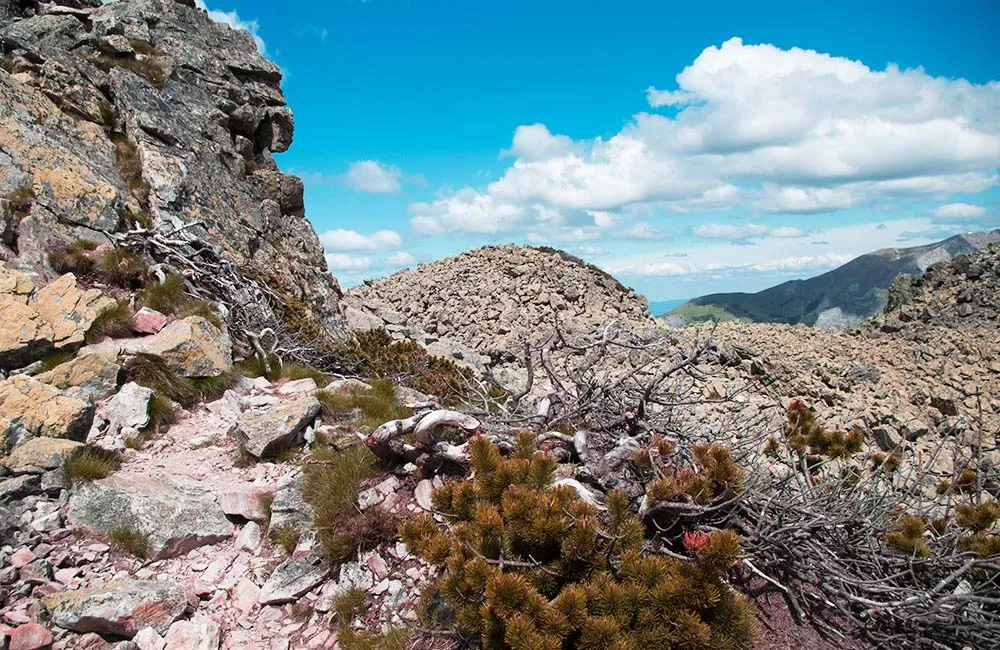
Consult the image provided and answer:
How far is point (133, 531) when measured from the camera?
4871 mm

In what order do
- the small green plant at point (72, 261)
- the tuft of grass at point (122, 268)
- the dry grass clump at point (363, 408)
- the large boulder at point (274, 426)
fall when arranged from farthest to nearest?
the tuft of grass at point (122, 268)
the small green plant at point (72, 261)
the dry grass clump at point (363, 408)
the large boulder at point (274, 426)

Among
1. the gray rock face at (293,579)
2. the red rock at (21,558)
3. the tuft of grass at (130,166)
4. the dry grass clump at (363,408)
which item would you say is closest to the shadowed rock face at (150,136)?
A: the tuft of grass at (130,166)

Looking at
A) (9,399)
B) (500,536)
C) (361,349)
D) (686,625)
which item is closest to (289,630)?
(500,536)

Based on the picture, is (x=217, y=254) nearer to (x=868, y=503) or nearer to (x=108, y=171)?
(x=108, y=171)

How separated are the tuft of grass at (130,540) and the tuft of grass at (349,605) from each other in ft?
5.83

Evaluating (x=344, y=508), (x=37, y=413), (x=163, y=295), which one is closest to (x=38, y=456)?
(x=37, y=413)

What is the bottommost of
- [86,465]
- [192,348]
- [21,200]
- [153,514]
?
[153,514]

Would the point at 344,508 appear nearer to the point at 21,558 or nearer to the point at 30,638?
the point at 30,638

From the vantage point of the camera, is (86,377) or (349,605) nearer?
(349,605)

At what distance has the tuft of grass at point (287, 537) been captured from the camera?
499cm

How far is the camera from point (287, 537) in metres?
5.02

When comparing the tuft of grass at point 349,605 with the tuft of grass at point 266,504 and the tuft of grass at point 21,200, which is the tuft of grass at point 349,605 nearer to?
the tuft of grass at point 266,504

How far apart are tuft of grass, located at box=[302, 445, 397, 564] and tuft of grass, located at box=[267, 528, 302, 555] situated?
22 centimetres

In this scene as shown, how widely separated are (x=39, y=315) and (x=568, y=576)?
731cm
